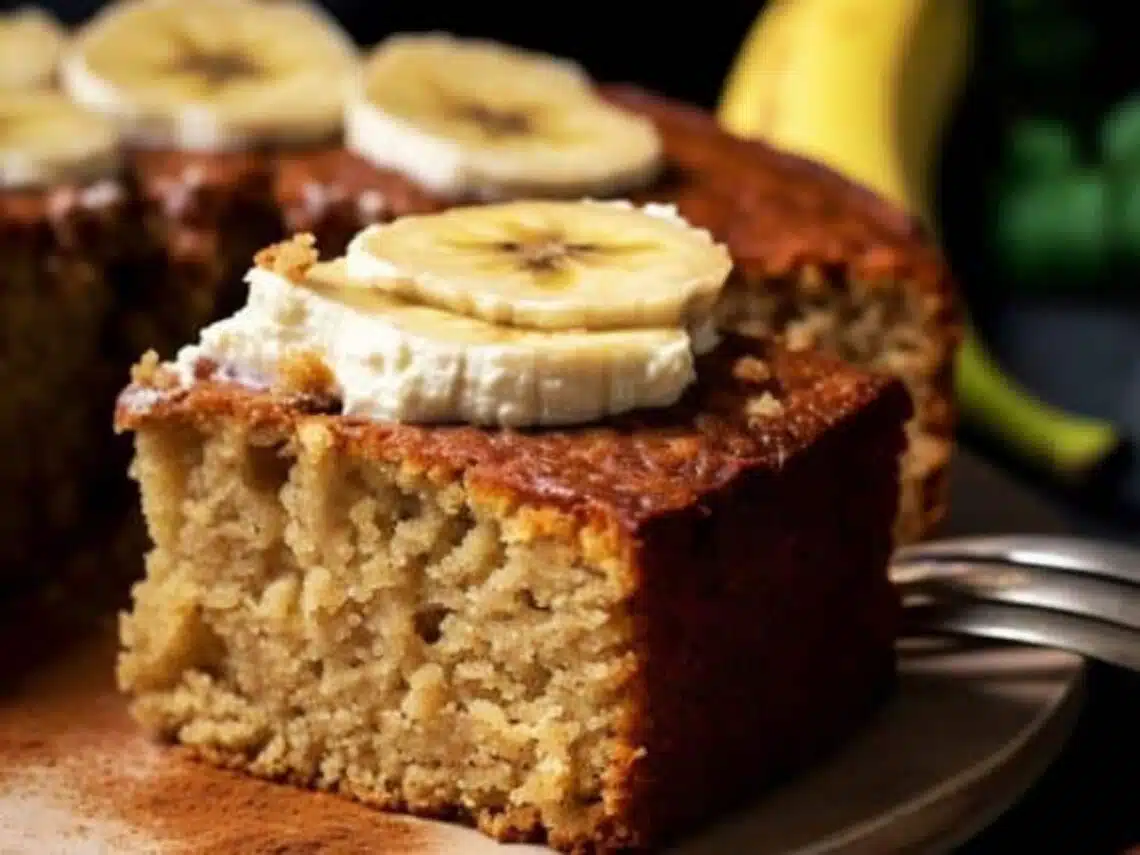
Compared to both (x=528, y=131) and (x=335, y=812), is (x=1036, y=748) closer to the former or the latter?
(x=335, y=812)

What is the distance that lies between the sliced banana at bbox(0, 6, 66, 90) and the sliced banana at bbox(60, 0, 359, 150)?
0.04 m

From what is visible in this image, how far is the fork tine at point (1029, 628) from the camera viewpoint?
8.15 ft

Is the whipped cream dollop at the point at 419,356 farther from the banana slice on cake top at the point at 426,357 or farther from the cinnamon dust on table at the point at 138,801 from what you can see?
the cinnamon dust on table at the point at 138,801

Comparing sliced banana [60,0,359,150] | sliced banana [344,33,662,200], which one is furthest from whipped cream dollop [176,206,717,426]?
sliced banana [60,0,359,150]

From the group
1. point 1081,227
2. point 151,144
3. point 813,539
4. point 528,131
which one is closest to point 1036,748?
point 813,539

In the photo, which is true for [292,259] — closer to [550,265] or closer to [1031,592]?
[550,265]

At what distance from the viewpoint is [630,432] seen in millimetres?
2332

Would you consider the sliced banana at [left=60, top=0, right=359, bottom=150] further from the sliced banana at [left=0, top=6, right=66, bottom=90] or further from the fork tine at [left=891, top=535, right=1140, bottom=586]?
the fork tine at [left=891, top=535, right=1140, bottom=586]

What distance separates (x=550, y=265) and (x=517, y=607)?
47cm

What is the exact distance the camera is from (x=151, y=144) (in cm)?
343

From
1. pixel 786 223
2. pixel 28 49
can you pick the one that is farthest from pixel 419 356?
pixel 28 49

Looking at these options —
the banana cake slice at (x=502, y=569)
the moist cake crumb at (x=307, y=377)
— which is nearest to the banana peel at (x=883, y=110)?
the banana cake slice at (x=502, y=569)

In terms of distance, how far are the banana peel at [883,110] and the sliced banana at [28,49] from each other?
126 cm

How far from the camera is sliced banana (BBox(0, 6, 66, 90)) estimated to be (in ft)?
11.8
